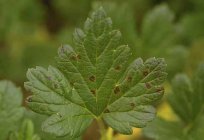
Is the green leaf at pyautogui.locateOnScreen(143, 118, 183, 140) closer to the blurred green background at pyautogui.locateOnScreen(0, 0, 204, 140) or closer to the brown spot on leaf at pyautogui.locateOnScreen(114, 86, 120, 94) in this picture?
the brown spot on leaf at pyautogui.locateOnScreen(114, 86, 120, 94)

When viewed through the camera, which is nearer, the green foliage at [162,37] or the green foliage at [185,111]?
the green foliage at [185,111]

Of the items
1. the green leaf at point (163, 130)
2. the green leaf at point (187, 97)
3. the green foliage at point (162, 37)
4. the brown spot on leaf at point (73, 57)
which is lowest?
the green leaf at point (163, 130)

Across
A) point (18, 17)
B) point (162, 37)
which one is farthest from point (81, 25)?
point (162, 37)

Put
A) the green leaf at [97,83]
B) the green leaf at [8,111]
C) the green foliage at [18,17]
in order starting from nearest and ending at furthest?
the green leaf at [97,83]
the green leaf at [8,111]
the green foliage at [18,17]

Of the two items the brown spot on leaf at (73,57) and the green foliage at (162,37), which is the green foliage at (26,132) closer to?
the brown spot on leaf at (73,57)

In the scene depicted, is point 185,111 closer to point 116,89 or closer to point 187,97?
point 187,97

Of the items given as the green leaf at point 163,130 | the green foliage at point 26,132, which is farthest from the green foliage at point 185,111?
the green foliage at point 26,132
